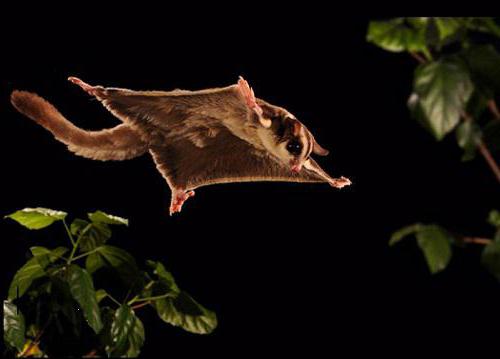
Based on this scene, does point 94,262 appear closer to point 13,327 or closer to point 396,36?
point 13,327

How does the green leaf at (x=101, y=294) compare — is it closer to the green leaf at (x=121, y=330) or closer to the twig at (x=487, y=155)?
the green leaf at (x=121, y=330)

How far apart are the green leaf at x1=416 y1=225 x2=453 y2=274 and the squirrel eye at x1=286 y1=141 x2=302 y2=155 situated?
2.53 feet

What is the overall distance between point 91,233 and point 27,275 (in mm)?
238

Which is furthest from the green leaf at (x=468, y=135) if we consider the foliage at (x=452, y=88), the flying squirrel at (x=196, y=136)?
the flying squirrel at (x=196, y=136)

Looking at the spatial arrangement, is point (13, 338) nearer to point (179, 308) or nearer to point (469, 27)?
point (179, 308)

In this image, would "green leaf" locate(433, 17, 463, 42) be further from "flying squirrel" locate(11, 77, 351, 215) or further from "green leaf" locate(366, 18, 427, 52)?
"flying squirrel" locate(11, 77, 351, 215)

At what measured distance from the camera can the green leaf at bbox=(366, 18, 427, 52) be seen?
144 cm

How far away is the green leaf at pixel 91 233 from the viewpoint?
6.54 feet

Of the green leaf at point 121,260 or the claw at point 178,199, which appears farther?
the claw at point 178,199

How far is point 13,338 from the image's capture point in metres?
1.81

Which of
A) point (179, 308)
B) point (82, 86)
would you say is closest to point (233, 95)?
point (82, 86)

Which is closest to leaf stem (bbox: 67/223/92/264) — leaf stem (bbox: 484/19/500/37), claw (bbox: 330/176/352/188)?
claw (bbox: 330/176/352/188)

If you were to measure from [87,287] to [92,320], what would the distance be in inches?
3.9

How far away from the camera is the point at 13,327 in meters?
1.82
